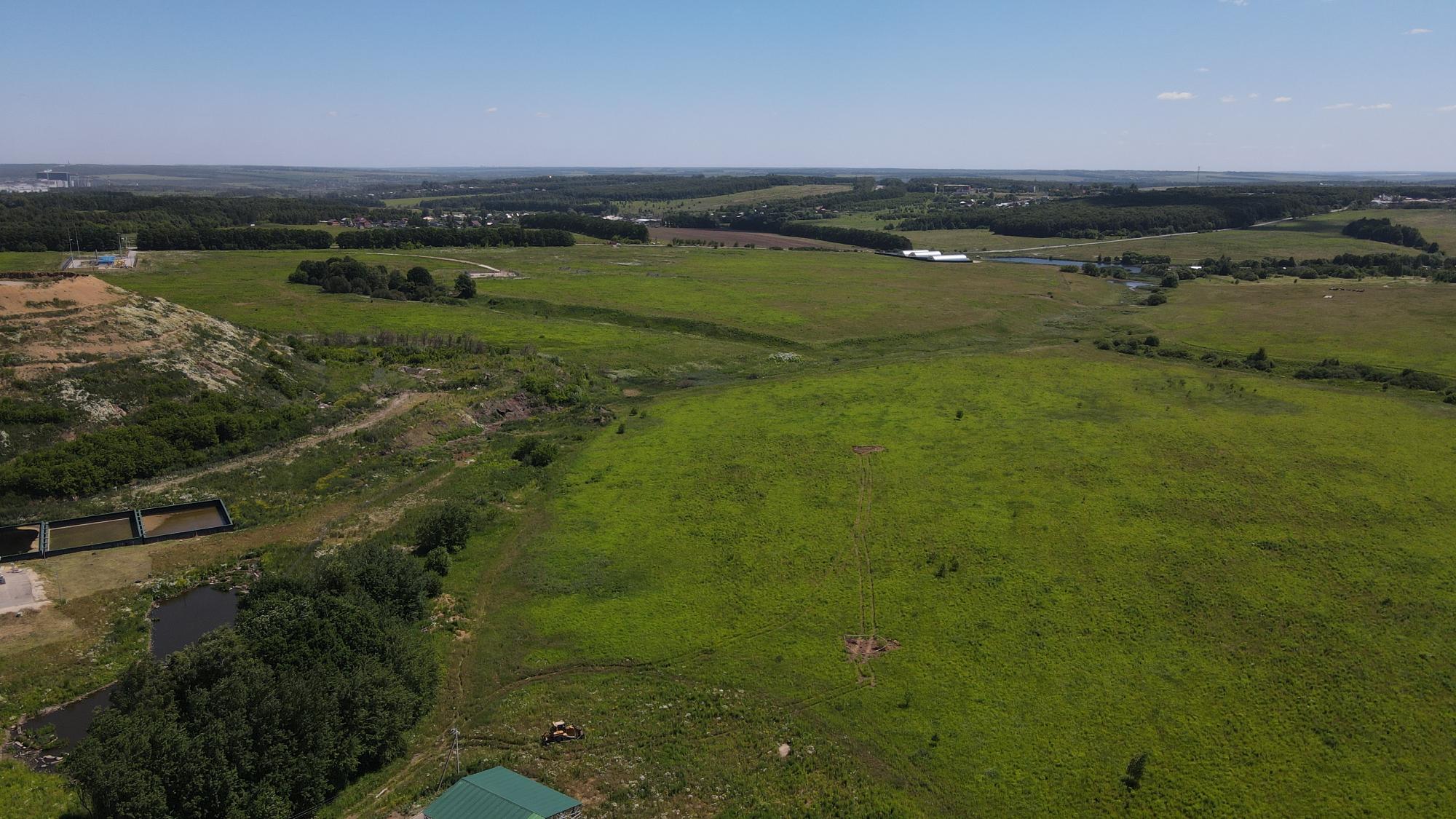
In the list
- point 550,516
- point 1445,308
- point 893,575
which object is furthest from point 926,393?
point 1445,308

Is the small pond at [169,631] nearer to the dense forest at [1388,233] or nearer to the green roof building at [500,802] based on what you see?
the green roof building at [500,802]

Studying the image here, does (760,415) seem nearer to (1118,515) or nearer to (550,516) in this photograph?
(550,516)

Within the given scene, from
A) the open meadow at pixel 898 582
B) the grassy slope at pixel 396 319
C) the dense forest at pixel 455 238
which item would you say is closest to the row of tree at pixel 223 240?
the dense forest at pixel 455 238

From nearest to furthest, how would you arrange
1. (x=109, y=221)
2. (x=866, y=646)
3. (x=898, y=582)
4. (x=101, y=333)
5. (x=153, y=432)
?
(x=866, y=646) → (x=898, y=582) → (x=153, y=432) → (x=101, y=333) → (x=109, y=221)

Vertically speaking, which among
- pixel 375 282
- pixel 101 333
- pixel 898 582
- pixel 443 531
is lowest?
pixel 898 582

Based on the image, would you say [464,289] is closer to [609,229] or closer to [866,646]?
[609,229]

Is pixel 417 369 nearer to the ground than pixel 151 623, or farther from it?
farther from it

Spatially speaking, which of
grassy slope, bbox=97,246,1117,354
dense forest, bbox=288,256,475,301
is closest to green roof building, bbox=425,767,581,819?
grassy slope, bbox=97,246,1117,354

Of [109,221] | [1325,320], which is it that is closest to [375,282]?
[109,221]
